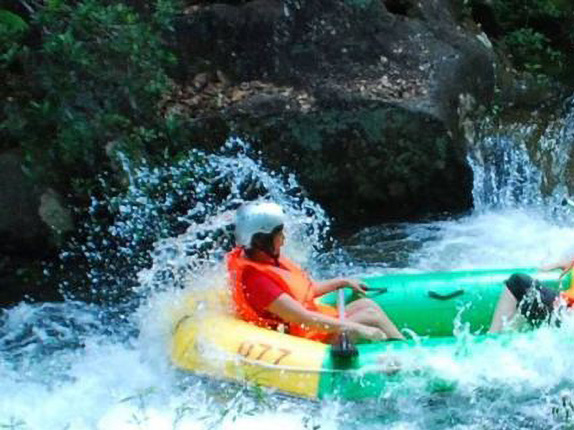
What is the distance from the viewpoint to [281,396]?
5.26 m

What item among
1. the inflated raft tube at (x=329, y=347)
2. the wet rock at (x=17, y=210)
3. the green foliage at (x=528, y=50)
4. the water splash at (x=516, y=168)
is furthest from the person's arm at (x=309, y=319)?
the green foliage at (x=528, y=50)

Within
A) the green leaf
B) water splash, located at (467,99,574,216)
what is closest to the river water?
water splash, located at (467,99,574,216)

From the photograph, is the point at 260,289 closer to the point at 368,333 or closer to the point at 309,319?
the point at 309,319

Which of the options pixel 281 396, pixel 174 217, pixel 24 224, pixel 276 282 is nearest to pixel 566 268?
pixel 276 282

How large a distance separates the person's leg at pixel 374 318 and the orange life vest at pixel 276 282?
0.75ft

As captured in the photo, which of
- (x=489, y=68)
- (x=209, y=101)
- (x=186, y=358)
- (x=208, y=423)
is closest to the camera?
(x=208, y=423)

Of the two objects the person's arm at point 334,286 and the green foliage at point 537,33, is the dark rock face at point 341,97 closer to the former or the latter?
the green foliage at point 537,33

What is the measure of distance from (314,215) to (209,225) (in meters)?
0.86

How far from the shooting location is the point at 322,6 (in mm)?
8789

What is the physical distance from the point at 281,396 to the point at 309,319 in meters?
0.47

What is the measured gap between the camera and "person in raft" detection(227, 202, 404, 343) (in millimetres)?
5582

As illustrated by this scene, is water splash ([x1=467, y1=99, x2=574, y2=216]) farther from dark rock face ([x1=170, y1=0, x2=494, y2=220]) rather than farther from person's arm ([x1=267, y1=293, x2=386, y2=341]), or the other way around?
person's arm ([x1=267, y1=293, x2=386, y2=341])

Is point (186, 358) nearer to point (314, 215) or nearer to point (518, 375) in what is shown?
point (518, 375)

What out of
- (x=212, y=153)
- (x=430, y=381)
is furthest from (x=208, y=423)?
(x=212, y=153)
